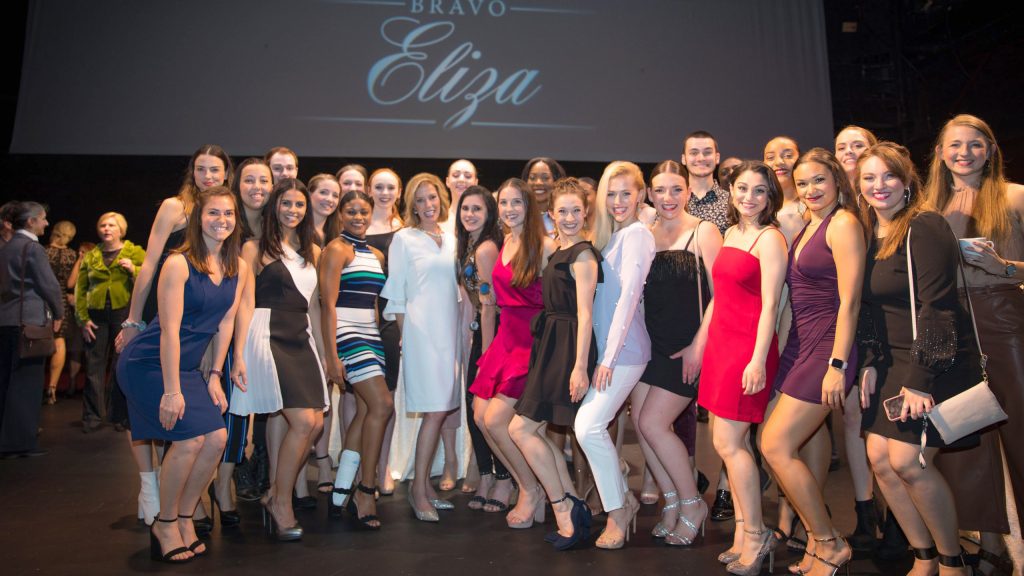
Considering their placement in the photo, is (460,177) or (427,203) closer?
(427,203)

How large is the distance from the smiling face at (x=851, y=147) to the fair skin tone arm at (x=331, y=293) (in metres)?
2.54

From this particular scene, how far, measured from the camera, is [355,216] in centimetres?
393

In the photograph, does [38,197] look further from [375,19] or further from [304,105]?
[375,19]

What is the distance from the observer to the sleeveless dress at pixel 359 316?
3834mm

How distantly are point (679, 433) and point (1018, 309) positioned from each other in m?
1.72

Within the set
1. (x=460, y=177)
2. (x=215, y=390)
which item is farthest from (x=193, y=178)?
(x=460, y=177)

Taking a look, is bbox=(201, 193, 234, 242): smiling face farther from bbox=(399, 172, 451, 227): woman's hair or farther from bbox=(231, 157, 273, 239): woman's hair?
bbox=(399, 172, 451, 227): woman's hair

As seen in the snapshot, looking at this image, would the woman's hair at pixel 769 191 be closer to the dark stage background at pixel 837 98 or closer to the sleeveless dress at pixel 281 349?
the sleeveless dress at pixel 281 349

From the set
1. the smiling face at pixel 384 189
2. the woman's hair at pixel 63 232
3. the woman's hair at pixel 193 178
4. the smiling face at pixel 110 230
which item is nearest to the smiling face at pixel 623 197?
the smiling face at pixel 384 189

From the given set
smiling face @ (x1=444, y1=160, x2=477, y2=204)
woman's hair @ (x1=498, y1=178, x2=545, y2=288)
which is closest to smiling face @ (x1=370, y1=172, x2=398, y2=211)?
smiling face @ (x1=444, y1=160, x2=477, y2=204)

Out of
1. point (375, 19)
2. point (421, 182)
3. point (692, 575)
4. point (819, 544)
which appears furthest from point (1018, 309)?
point (375, 19)

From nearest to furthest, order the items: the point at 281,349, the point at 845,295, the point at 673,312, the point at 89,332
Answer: the point at 845,295, the point at 673,312, the point at 281,349, the point at 89,332

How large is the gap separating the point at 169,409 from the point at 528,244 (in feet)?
5.43

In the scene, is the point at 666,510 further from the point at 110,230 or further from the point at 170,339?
the point at 110,230
